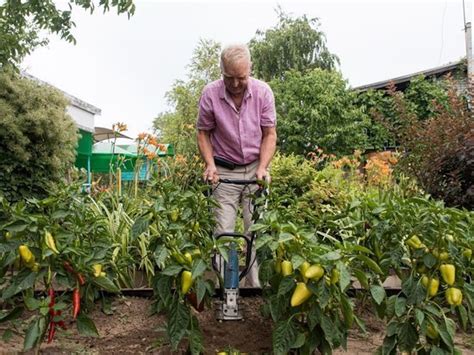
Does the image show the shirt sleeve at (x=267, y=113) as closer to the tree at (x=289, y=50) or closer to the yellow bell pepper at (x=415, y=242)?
the yellow bell pepper at (x=415, y=242)

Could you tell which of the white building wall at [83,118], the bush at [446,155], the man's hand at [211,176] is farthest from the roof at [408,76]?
the man's hand at [211,176]

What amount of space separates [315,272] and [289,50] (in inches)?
942

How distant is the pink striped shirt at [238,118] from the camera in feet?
10.7

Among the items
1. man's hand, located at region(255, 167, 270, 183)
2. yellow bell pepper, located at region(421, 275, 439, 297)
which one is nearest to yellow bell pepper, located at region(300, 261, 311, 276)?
yellow bell pepper, located at region(421, 275, 439, 297)

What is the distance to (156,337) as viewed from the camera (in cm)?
265

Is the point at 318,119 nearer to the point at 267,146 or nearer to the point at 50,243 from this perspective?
the point at 267,146

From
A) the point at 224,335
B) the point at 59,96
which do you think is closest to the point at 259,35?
the point at 59,96

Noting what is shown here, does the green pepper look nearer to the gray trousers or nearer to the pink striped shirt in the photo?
the gray trousers

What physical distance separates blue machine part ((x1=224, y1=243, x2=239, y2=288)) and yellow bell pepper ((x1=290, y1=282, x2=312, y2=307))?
2.33ft

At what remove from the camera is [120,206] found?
3.93 meters

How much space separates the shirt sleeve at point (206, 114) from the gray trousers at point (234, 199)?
0.26 meters

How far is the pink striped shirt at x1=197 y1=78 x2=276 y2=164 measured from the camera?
3252 mm

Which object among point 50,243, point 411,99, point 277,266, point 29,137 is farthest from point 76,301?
point 411,99

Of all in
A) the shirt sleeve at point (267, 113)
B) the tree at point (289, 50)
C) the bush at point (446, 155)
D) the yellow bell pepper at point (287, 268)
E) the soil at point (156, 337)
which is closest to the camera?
the yellow bell pepper at point (287, 268)
